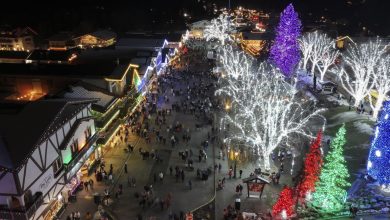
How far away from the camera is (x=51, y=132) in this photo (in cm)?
2055

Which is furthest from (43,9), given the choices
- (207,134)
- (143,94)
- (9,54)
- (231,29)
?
(207,134)

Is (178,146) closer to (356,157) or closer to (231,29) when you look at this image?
(356,157)

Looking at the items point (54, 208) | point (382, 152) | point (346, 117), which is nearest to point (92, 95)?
point (54, 208)

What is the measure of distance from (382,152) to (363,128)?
10.9m

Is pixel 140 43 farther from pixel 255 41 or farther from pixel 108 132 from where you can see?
pixel 108 132

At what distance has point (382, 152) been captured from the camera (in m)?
25.2

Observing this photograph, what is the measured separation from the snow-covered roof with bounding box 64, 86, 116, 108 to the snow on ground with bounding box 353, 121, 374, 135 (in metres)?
23.4

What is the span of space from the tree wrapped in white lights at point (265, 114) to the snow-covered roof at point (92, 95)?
11350 millimetres

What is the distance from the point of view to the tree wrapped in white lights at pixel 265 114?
95.8 ft

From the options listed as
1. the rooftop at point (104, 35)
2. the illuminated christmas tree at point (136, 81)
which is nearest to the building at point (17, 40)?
the rooftop at point (104, 35)

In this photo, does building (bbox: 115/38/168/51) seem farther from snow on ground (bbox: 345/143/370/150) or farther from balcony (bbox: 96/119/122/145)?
snow on ground (bbox: 345/143/370/150)

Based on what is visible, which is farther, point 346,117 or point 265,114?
point 346,117

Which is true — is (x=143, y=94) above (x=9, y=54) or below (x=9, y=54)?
below

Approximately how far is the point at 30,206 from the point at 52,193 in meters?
2.86
